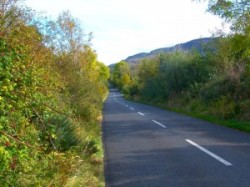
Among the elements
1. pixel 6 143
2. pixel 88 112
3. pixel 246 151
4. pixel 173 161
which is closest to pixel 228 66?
pixel 88 112

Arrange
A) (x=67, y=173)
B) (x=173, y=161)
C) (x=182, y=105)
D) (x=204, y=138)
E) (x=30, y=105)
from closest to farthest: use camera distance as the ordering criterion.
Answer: (x=30, y=105) → (x=67, y=173) → (x=173, y=161) → (x=204, y=138) → (x=182, y=105)

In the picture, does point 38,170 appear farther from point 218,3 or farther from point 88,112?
point 218,3

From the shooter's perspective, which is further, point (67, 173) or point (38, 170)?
point (67, 173)

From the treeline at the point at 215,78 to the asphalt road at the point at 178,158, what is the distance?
3648 millimetres

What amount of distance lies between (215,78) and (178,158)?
654 inches

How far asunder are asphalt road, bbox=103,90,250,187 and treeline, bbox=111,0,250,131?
3.65 metres

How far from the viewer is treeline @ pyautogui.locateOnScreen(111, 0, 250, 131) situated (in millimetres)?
16453

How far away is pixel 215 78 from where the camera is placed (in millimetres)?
25688

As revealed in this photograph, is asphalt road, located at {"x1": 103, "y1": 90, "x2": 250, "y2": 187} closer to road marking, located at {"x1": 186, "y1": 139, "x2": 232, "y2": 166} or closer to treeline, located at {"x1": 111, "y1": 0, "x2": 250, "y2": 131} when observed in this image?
road marking, located at {"x1": 186, "y1": 139, "x2": 232, "y2": 166}

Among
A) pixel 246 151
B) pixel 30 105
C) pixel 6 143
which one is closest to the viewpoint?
pixel 6 143

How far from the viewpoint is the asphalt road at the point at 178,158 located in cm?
772

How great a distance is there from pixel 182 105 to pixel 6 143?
28306 millimetres

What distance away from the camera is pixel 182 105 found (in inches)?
1251

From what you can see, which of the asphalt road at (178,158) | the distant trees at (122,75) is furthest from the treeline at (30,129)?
the distant trees at (122,75)
